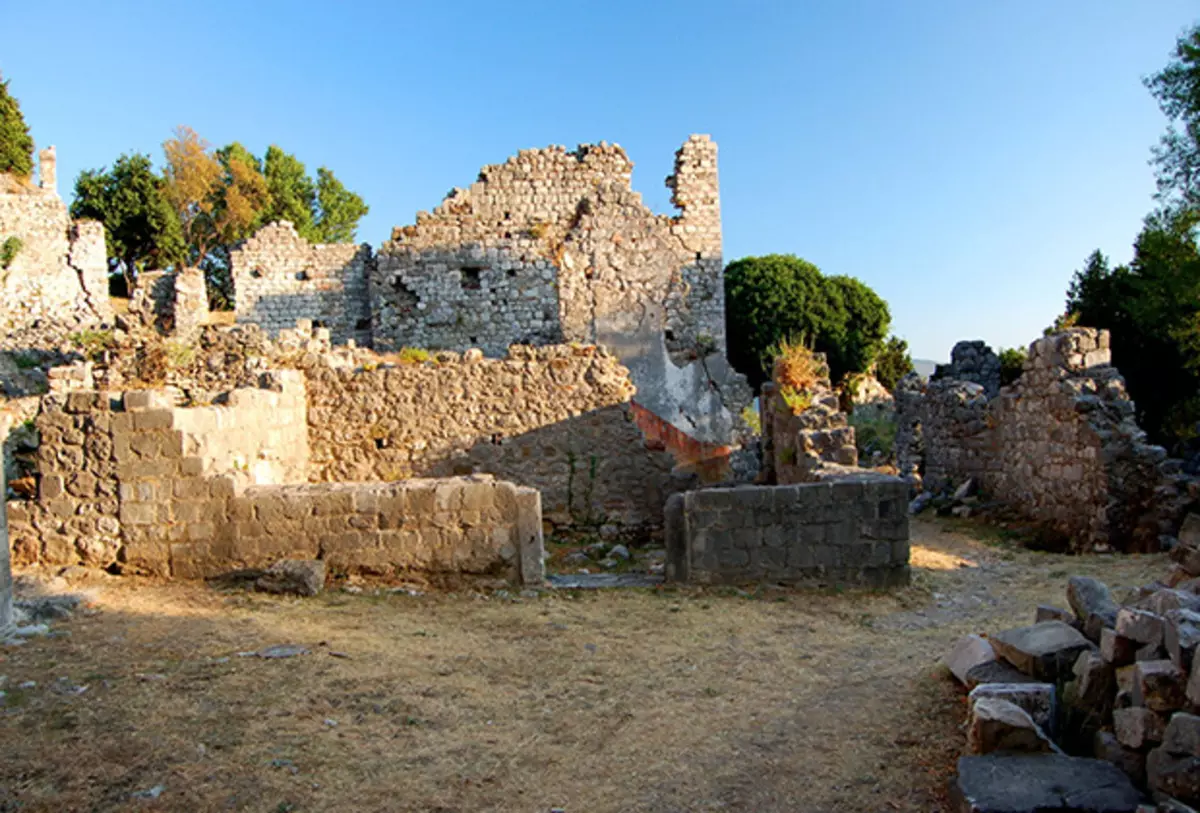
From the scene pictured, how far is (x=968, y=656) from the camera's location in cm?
433

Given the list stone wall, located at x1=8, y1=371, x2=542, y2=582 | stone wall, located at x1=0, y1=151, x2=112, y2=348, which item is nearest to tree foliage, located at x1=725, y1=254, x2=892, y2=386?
stone wall, located at x1=0, y1=151, x2=112, y2=348

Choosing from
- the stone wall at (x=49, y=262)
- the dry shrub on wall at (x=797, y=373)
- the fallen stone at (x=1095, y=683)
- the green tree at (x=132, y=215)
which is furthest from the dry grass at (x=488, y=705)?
the green tree at (x=132, y=215)

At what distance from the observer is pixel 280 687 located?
4.29 meters

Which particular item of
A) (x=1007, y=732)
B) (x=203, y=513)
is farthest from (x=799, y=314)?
(x=1007, y=732)

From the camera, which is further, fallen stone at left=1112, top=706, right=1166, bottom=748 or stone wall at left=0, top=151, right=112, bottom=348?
stone wall at left=0, top=151, right=112, bottom=348

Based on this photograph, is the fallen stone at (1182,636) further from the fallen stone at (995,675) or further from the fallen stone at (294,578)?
the fallen stone at (294,578)

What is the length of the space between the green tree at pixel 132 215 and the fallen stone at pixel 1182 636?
122ft

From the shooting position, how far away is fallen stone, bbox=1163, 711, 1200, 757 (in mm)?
2686

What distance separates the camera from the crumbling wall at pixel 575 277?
55.3ft

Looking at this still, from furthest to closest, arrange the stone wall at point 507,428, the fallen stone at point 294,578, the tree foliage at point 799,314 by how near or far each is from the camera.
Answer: the tree foliage at point 799,314 < the stone wall at point 507,428 < the fallen stone at point 294,578

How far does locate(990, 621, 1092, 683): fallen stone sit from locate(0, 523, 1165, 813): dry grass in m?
0.39

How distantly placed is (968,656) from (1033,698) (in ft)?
2.92

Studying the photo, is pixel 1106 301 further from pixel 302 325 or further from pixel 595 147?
pixel 302 325

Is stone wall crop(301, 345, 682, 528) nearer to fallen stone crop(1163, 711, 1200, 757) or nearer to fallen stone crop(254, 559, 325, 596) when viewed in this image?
fallen stone crop(254, 559, 325, 596)
